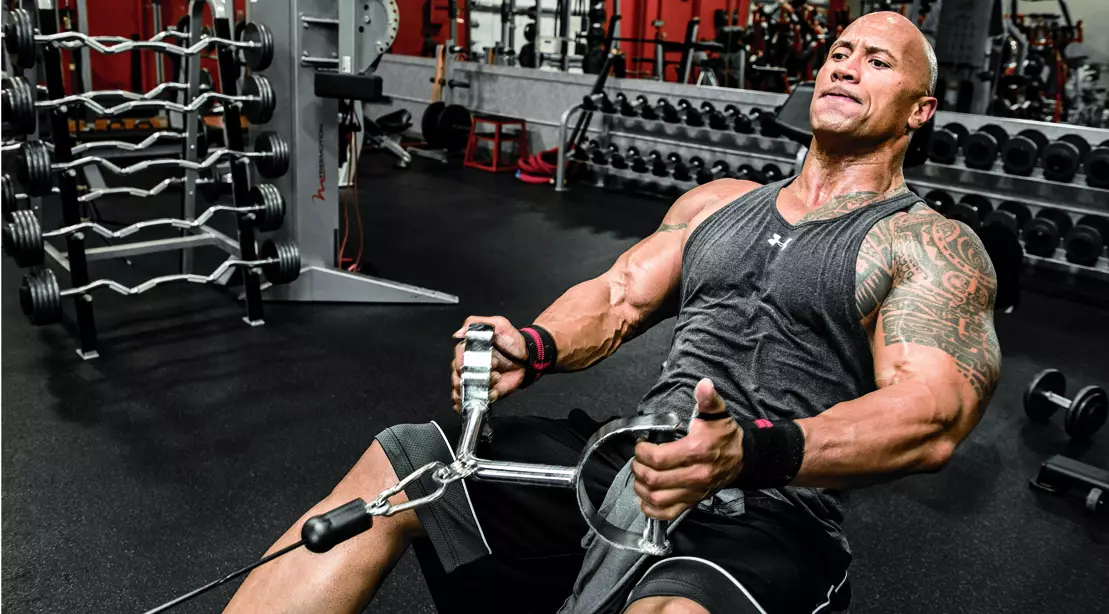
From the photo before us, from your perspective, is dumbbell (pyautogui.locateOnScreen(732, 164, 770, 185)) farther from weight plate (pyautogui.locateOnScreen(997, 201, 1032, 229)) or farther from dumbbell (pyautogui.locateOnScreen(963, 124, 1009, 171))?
weight plate (pyautogui.locateOnScreen(997, 201, 1032, 229))

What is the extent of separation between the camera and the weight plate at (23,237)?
2.47 m

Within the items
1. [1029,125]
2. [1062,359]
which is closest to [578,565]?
[1062,359]

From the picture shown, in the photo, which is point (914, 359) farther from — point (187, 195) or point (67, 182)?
point (187, 195)

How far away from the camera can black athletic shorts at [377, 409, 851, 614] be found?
94 centimetres

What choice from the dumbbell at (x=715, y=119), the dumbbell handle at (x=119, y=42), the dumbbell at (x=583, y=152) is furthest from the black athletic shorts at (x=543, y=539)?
the dumbbell at (x=583, y=152)

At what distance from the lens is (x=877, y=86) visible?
3.97 feet

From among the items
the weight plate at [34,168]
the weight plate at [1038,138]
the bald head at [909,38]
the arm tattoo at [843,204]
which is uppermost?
the bald head at [909,38]

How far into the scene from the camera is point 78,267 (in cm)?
267

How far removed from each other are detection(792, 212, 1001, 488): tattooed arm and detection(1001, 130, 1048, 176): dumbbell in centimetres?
363

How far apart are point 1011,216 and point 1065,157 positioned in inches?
14.4

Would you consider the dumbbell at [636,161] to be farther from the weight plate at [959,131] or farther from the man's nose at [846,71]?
the man's nose at [846,71]

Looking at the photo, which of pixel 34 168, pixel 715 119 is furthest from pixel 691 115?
pixel 34 168

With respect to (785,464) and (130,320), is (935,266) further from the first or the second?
(130,320)

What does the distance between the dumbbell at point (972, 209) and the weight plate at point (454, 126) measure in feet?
11.7
